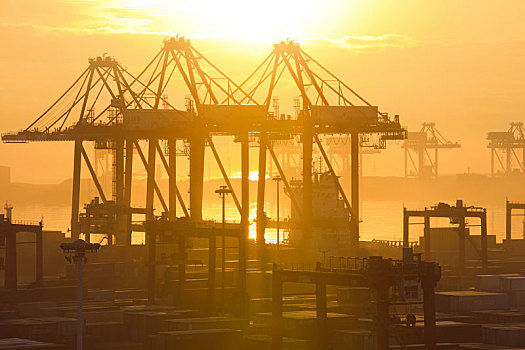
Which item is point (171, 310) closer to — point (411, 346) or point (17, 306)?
point (17, 306)

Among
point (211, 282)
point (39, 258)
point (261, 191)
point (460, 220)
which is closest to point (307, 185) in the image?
point (261, 191)

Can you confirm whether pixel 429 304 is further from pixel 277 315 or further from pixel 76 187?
pixel 76 187

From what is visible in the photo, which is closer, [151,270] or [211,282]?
[211,282]

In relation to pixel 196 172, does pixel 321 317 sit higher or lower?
lower

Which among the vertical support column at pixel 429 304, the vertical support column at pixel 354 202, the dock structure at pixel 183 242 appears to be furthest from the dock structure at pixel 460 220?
the vertical support column at pixel 429 304

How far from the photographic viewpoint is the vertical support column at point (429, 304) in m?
55.8

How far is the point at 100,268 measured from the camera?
100000mm

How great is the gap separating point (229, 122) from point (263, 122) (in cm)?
350

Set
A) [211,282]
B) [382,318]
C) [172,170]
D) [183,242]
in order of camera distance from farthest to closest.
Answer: [172,170] < [183,242] < [211,282] < [382,318]

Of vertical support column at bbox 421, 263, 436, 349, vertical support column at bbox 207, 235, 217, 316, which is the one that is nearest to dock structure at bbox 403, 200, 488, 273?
vertical support column at bbox 207, 235, 217, 316

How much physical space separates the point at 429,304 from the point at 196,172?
62.2 meters

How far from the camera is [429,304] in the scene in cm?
5572

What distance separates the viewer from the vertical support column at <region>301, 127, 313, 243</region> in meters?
115

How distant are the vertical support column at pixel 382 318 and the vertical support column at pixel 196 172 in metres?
62.0
